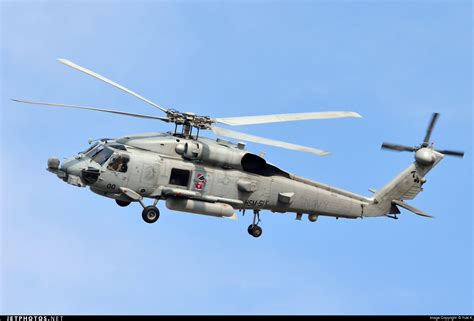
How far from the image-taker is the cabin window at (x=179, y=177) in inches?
1069

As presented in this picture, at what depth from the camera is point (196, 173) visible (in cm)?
2739

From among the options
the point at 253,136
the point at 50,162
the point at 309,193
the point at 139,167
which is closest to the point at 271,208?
the point at 309,193

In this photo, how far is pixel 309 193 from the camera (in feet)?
96.2

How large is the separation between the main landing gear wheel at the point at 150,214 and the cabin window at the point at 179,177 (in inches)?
46.1

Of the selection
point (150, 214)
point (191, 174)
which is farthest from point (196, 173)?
point (150, 214)

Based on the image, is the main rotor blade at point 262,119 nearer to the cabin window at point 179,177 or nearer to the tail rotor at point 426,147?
the cabin window at point 179,177

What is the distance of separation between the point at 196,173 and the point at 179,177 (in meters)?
0.66

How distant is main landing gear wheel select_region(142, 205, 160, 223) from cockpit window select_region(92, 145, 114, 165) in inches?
90.9

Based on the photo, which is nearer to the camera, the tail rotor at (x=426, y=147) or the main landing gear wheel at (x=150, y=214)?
the main landing gear wheel at (x=150, y=214)

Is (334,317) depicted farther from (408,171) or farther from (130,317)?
(408,171)

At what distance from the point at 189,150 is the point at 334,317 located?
8.11 meters

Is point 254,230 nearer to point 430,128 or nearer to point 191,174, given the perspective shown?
point 191,174

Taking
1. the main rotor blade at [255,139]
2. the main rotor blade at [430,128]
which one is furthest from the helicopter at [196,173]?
the main rotor blade at [430,128]

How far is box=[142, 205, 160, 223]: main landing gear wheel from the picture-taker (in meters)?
26.7
